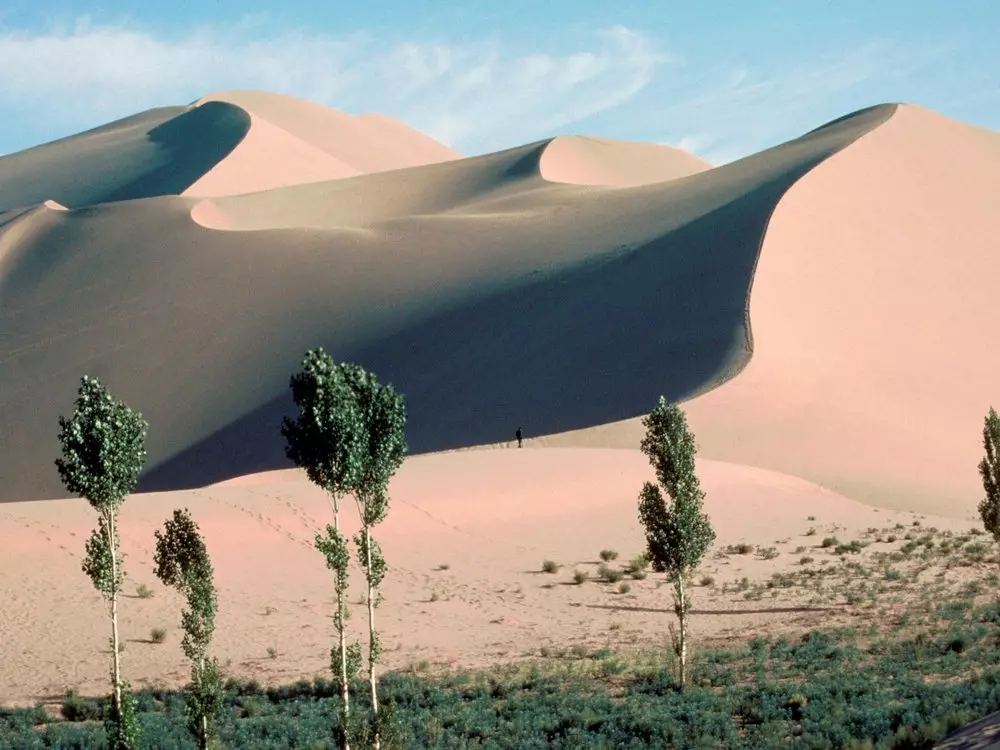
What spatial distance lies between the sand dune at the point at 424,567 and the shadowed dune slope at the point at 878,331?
17.3 feet

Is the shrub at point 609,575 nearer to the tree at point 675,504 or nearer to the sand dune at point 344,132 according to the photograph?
the tree at point 675,504

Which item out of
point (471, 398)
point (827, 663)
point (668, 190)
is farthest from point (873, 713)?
point (668, 190)

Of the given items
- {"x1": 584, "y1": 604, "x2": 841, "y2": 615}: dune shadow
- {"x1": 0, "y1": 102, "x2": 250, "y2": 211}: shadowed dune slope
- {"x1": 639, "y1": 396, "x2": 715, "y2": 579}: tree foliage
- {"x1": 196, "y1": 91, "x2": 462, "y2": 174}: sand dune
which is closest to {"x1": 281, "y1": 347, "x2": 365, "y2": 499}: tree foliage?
{"x1": 639, "y1": 396, "x2": 715, "y2": 579}: tree foliage

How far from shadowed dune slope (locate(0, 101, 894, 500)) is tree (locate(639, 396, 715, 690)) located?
2519 cm

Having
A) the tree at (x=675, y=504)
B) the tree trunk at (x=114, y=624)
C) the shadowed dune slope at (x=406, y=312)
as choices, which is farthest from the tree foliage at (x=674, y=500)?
the shadowed dune slope at (x=406, y=312)

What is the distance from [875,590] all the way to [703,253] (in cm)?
3140

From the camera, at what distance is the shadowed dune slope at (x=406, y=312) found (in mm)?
46062

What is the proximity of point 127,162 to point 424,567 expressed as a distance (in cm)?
9517

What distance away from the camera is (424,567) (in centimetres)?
2538

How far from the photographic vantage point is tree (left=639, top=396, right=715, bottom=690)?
16500 millimetres

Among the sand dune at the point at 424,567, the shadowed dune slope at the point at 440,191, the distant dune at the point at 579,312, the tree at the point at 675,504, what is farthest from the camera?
the shadowed dune slope at the point at 440,191

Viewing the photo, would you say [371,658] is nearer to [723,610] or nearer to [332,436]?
[332,436]

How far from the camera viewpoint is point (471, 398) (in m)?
46.5

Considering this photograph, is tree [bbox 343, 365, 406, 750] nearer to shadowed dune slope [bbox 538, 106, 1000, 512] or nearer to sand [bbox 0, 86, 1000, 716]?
sand [bbox 0, 86, 1000, 716]
